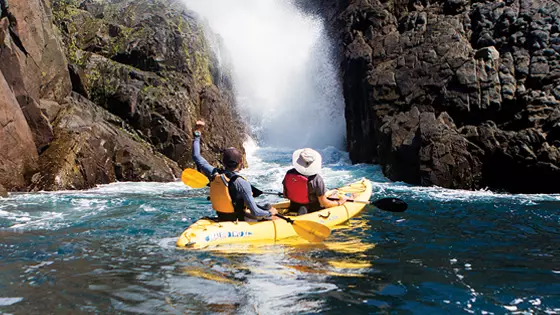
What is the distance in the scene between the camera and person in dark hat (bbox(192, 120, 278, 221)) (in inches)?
249

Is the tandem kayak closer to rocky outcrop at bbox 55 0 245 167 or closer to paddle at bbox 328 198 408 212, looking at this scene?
paddle at bbox 328 198 408 212

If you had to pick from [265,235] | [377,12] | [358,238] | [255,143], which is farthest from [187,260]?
[255,143]

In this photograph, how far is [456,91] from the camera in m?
15.5

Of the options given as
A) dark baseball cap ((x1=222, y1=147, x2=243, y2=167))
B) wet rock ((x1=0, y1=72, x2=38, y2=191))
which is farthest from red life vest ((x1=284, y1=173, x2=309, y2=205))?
wet rock ((x1=0, y1=72, x2=38, y2=191))

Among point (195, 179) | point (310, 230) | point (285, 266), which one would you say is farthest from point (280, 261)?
point (195, 179)

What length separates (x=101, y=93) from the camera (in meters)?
16.7

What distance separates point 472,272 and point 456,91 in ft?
38.6

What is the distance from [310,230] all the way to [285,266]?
119cm

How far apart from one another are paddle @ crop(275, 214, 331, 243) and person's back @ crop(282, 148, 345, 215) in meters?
1.12

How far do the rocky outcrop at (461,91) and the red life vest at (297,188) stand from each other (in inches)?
308

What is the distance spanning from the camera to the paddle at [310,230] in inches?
249

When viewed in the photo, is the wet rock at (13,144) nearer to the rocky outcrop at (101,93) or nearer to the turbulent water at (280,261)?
the rocky outcrop at (101,93)

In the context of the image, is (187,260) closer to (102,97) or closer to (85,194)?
(85,194)

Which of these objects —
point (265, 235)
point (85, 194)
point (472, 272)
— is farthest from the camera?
point (85, 194)
